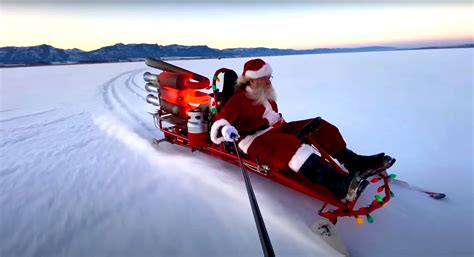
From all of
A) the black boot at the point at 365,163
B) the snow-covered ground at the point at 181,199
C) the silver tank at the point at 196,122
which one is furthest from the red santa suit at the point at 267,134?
the silver tank at the point at 196,122

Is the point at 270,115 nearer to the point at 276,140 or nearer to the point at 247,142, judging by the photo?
the point at 247,142

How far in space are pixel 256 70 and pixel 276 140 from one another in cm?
83

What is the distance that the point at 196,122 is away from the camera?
11.4 feet

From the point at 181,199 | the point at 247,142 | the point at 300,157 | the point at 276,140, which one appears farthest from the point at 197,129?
the point at 300,157

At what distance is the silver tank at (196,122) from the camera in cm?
346

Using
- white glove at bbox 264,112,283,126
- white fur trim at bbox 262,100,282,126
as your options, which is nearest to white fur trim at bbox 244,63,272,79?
white fur trim at bbox 262,100,282,126

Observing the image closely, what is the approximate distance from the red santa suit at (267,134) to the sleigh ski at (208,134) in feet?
0.39

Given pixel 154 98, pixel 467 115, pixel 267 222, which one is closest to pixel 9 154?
pixel 154 98

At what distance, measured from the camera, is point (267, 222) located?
2.47 meters

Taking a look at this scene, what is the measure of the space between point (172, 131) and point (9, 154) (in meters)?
2.10

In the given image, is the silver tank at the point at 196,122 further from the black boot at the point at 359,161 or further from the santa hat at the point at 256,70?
the black boot at the point at 359,161

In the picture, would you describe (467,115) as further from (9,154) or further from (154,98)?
(9,154)

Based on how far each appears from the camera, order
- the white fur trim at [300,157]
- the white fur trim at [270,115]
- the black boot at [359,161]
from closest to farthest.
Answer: the white fur trim at [300,157] → the black boot at [359,161] → the white fur trim at [270,115]

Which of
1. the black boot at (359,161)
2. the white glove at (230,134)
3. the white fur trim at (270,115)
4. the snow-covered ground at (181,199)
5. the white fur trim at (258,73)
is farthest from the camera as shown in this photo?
the white fur trim at (270,115)
